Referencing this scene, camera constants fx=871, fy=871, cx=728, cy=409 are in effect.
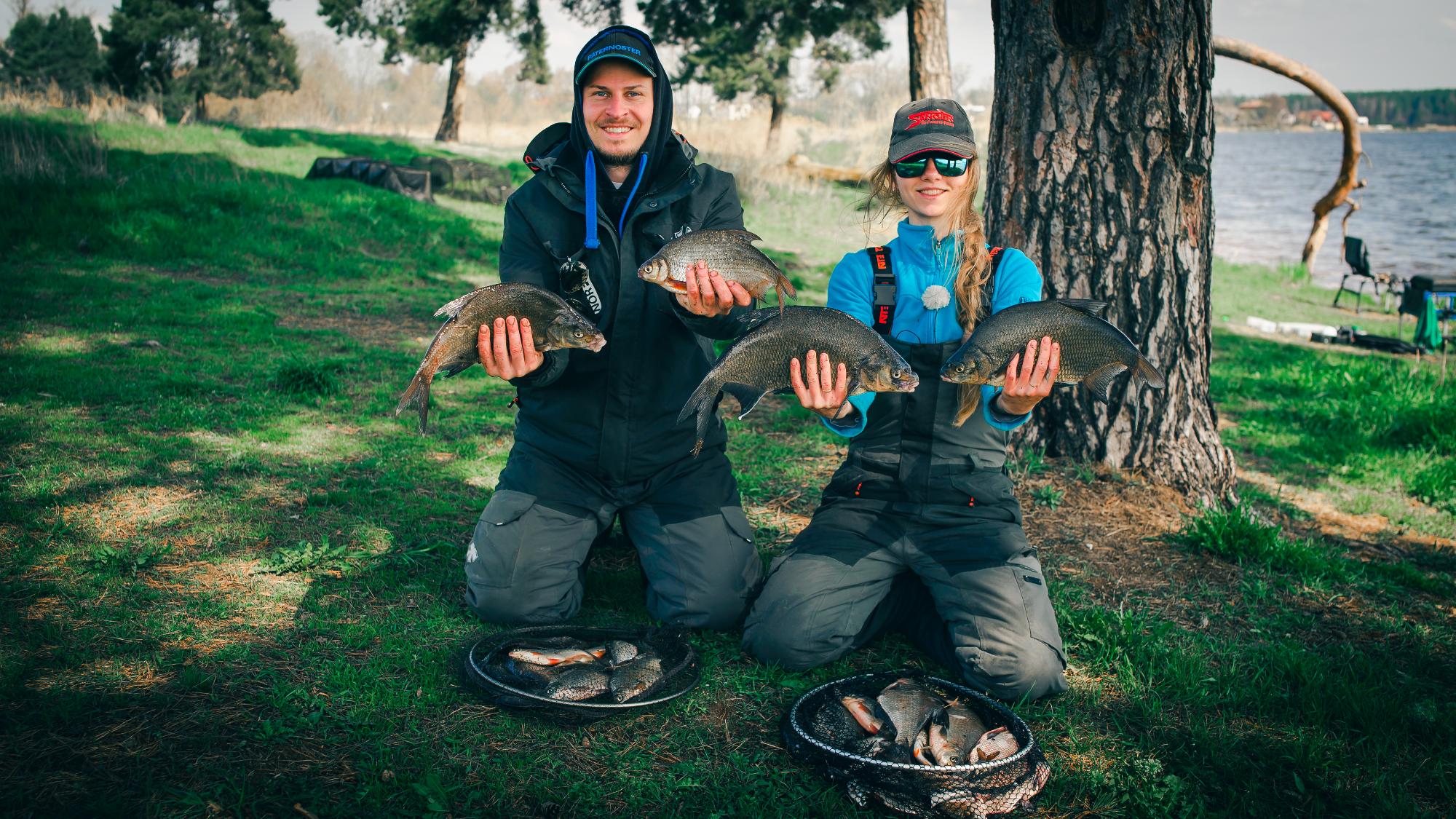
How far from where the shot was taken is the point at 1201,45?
518 cm

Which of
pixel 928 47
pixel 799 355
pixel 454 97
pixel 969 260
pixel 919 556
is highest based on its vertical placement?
pixel 454 97

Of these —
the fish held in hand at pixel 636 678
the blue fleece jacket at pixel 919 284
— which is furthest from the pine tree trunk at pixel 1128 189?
the fish held in hand at pixel 636 678

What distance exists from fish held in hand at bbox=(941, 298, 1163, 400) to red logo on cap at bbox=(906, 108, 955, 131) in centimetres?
102

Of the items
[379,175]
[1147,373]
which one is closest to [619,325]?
[1147,373]

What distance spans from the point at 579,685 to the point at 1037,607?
6.17 feet

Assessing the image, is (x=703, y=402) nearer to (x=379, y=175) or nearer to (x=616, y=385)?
(x=616, y=385)

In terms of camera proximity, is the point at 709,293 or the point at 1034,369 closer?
the point at 1034,369

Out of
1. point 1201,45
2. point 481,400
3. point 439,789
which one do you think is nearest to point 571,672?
point 439,789

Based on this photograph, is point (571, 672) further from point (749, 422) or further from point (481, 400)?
point (481, 400)

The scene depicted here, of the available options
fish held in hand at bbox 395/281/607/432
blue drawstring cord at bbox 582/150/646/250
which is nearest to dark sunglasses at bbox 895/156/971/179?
blue drawstring cord at bbox 582/150/646/250

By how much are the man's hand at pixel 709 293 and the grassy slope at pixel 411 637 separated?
150cm

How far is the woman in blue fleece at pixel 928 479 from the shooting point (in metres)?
3.58

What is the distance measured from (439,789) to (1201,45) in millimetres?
5579

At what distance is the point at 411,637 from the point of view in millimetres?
3754
